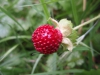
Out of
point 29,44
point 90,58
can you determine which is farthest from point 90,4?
point 29,44

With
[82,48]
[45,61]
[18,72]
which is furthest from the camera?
[45,61]

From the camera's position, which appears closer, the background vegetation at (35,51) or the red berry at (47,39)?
the red berry at (47,39)

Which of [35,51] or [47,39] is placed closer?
[47,39]

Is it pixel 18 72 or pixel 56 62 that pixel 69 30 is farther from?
pixel 18 72

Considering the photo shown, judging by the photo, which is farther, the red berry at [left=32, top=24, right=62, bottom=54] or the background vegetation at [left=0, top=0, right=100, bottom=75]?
the background vegetation at [left=0, top=0, right=100, bottom=75]
